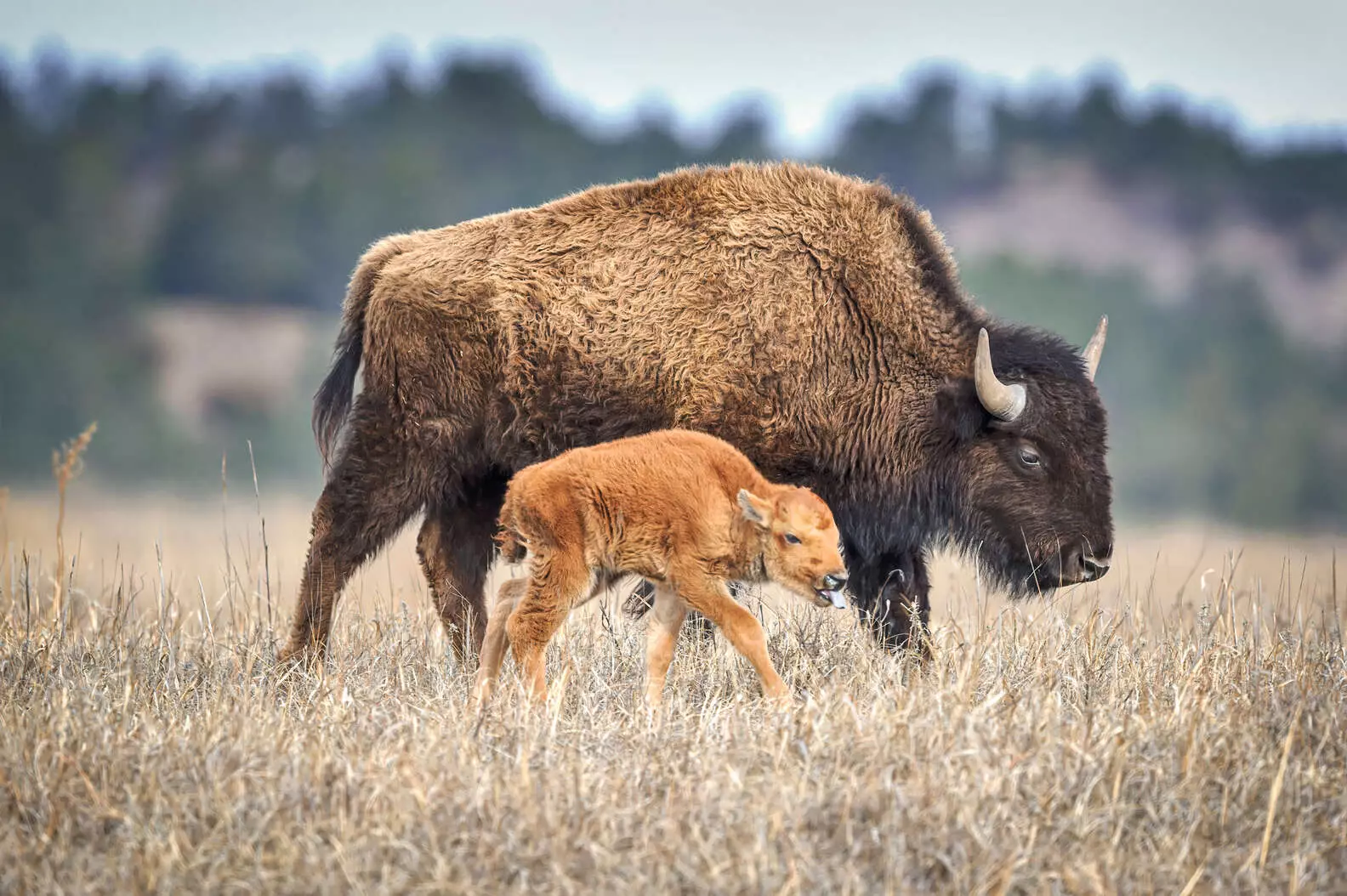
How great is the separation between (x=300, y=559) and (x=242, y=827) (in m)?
17.3

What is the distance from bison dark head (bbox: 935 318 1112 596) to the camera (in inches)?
262

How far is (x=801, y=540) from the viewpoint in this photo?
5316mm

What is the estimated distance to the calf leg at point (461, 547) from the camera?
7348mm

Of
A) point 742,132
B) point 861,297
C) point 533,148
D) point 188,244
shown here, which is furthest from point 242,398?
point 861,297

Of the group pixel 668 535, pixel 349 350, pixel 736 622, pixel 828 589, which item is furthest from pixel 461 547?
pixel 828 589

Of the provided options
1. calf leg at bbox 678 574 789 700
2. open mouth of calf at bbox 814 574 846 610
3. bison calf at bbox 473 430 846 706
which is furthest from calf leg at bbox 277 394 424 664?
open mouth of calf at bbox 814 574 846 610

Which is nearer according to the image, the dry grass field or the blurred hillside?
the dry grass field

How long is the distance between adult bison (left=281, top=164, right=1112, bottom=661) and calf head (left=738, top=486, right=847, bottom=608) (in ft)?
4.26

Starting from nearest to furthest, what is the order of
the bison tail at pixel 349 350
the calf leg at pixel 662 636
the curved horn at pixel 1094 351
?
the calf leg at pixel 662 636 → the curved horn at pixel 1094 351 → the bison tail at pixel 349 350

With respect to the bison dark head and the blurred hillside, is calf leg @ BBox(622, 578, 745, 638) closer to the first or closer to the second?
the bison dark head

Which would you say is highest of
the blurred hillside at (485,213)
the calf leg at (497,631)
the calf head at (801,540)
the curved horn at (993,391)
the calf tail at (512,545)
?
the curved horn at (993,391)

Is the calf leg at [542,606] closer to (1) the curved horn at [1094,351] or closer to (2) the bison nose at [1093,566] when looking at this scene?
(2) the bison nose at [1093,566]

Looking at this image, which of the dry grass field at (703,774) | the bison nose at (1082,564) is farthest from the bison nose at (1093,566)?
the dry grass field at (703,774)

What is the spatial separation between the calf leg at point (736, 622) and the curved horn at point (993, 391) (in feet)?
6.00
